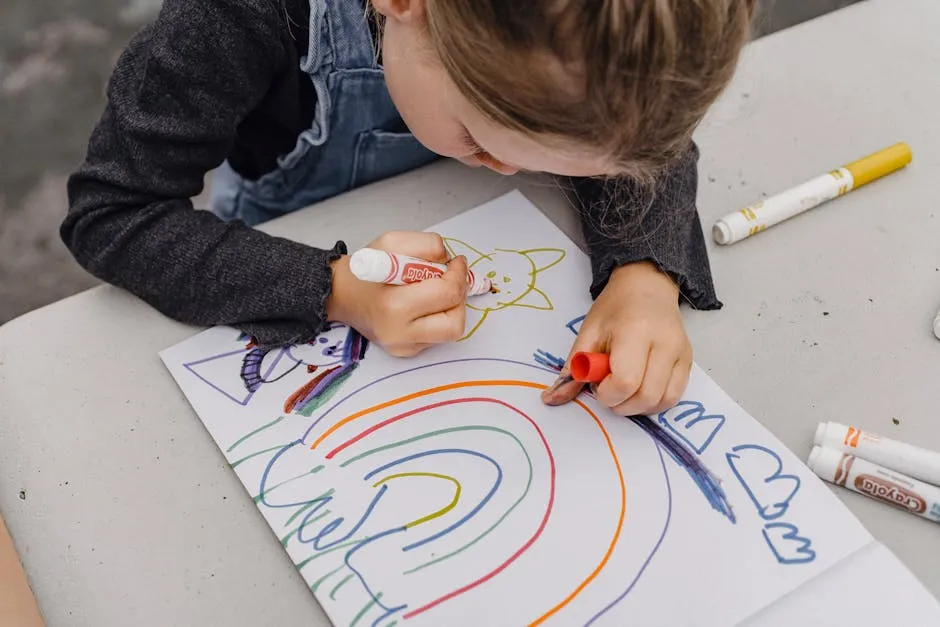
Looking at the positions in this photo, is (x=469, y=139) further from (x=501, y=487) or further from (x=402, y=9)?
(x=501, y=487)

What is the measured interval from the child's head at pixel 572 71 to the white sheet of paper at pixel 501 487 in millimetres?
151

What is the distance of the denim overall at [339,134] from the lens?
57 cm

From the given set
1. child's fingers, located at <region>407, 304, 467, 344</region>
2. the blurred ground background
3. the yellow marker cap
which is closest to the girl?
child's fingers, located at <region>407, 304, 467, 344</region>

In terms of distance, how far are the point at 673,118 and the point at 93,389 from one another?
379 millimetres

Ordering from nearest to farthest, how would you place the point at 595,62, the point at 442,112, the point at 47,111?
the point at 595,62 < the point at 442,112 < the point at 47,111

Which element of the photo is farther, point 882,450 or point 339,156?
point 339,156

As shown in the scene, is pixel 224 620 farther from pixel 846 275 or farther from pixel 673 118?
pixel 846 275

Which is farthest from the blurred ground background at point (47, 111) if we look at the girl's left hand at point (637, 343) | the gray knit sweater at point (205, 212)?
the girl's left hand at point (637, 343)

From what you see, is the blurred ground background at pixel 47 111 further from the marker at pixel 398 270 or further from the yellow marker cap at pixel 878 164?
the marker at pixel 398 270

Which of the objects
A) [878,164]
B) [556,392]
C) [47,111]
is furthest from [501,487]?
[47,111]

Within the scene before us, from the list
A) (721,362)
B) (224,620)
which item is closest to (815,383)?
(721,362)

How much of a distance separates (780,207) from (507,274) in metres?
0.21

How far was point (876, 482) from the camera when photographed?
473mm

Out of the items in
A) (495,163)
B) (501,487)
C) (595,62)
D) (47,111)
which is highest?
(595,62)
